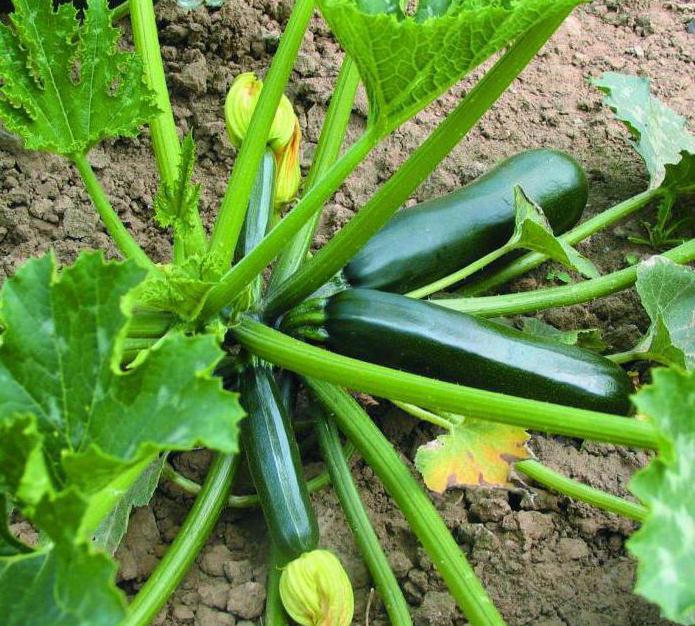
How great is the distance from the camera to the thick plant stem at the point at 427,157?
60.5 inches

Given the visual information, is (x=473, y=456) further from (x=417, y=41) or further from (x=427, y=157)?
(x=417, y=41)

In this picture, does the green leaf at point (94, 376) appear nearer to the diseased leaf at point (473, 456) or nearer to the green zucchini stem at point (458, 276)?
the diseased leaf at point (473, 456)

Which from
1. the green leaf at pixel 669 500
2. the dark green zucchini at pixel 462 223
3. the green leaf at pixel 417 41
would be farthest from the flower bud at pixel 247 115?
the green leaf at pixel 669 500

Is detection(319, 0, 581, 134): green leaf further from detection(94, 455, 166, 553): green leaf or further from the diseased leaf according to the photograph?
detection(94, 455, 166, 553): green leaf

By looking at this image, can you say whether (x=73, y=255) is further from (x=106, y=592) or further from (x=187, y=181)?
(x=106, y=592)

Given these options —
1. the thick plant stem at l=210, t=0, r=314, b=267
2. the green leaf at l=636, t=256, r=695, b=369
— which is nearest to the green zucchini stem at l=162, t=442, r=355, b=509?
the thick plant stem at l=210, t=0, r=314, b=267

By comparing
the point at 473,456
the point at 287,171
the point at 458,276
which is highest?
the point at 287,171

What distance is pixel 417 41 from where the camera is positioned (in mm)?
1340

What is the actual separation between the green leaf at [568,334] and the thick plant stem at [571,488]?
0.40m

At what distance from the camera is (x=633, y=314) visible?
245cm

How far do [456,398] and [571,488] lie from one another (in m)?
0.66

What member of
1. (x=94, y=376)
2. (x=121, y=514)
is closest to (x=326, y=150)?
(x=121, y=514)

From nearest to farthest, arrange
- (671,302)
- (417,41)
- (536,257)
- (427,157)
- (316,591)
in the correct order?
1. (417,41)
2. (427,157)
3. (316,591)
4. (671,302)
5. (536,257)

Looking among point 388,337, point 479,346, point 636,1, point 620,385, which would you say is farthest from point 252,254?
point 636,1
